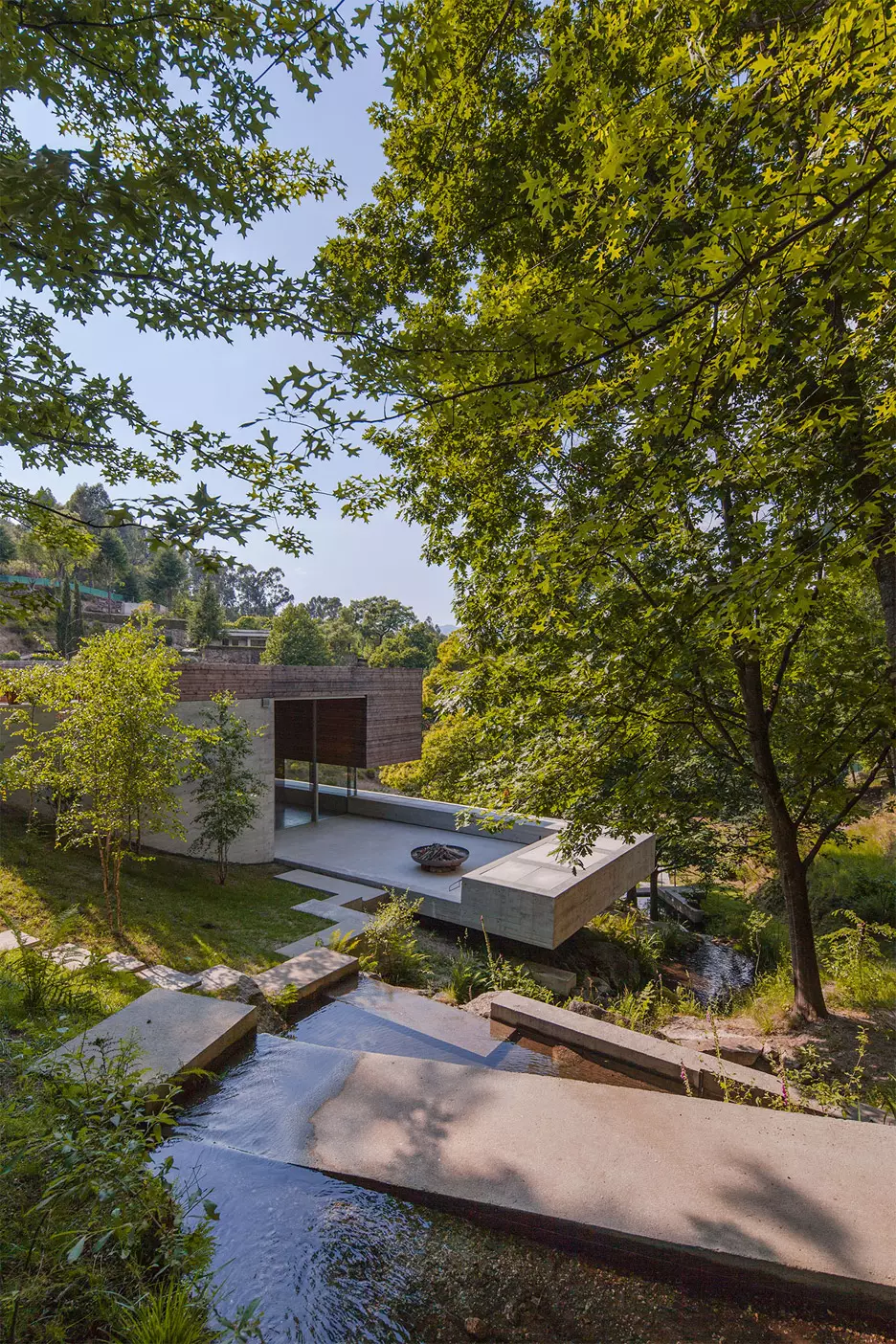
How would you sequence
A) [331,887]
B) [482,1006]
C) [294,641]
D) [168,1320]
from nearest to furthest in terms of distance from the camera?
[168,1320] < [482,1006] < [331,887] < [294,641]

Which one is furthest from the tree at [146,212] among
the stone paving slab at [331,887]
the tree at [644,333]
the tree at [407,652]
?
the tree at [407,652]

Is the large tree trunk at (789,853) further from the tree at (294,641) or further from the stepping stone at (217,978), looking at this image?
the tree at (294,641)

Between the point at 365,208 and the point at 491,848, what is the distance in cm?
1150

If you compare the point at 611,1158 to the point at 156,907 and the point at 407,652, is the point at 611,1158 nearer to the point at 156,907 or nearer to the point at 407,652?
the point at 156,907

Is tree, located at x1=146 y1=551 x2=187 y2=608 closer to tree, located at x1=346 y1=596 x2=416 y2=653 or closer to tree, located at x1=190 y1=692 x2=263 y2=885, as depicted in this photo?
tree, located at x1=346 y1=596 x2=416 y2=653

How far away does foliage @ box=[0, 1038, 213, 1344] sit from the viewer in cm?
171

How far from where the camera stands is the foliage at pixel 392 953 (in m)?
6.25

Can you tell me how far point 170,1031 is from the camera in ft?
11.4

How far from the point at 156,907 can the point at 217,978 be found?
3440mm

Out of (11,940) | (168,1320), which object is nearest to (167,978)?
(11,940)

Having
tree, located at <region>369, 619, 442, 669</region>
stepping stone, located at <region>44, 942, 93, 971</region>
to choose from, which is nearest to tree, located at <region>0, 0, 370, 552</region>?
stepping stone, located at <region>44, 942, 93, 971</region>

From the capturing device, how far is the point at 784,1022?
17.1 ft

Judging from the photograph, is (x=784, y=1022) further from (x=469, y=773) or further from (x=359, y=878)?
(x=359, y=878)

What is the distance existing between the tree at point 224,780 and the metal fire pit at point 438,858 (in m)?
3.32
